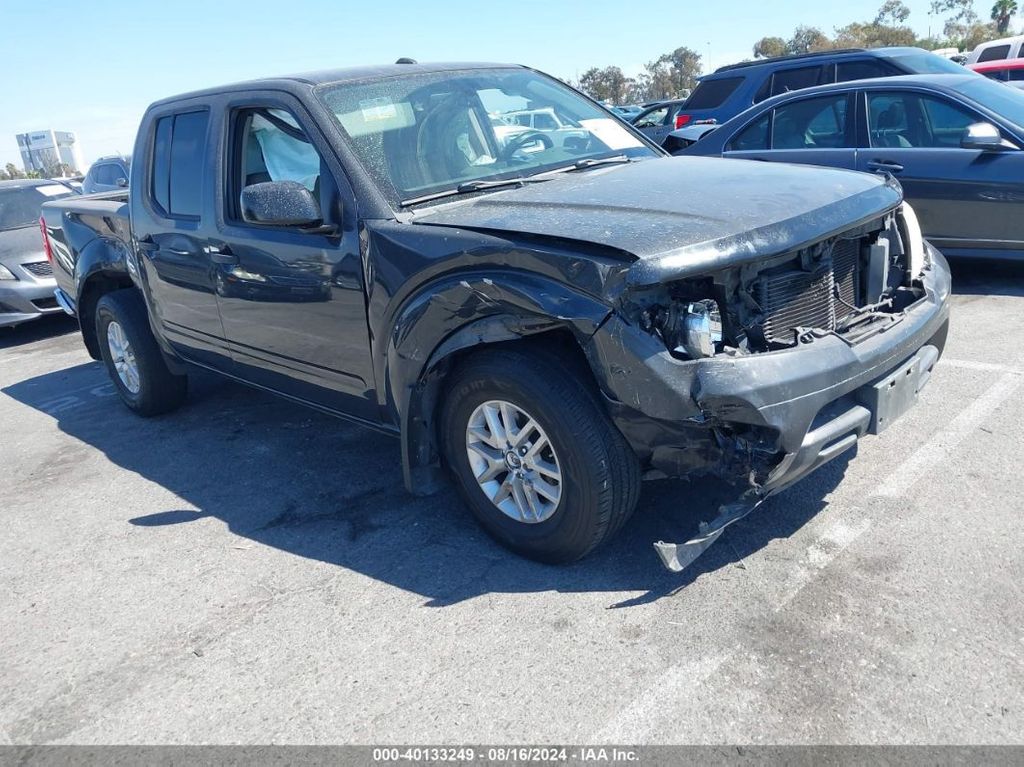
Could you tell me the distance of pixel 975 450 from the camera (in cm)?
399

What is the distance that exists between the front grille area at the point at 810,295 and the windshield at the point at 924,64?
21.3 ft

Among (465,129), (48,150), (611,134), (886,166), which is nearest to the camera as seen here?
(465,129)

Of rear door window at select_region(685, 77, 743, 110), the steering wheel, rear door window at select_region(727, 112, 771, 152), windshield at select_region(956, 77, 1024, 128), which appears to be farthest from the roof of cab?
rear door window at select_region(685, 77, 743, 110)

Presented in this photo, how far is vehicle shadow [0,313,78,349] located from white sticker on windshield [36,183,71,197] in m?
1.92

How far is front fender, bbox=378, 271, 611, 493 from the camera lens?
Result: 9.41ft

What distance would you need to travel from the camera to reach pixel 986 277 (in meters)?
A: 7.25

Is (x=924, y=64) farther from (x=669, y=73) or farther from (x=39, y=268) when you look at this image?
(x=669, y=73)

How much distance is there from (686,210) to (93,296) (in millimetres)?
4770

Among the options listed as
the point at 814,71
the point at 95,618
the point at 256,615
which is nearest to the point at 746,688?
the point at 256,615

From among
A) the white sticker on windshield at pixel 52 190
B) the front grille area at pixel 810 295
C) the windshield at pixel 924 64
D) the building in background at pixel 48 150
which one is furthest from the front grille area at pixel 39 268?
the building in background at pixel 48 150

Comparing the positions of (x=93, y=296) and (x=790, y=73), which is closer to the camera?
(x=93, y=296)

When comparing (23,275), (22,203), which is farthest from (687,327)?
(22,203)

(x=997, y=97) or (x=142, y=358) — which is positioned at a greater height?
(x=997, y=97)

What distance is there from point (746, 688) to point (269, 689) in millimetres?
Answer: 1549
